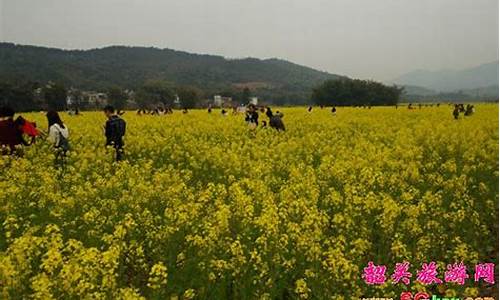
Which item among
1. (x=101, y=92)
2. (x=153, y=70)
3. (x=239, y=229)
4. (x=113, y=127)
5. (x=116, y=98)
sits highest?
(x=153, y=70)

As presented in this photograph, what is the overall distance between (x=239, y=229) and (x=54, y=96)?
4753 cm

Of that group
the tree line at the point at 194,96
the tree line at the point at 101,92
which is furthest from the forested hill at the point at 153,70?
the tree line at the point at 194,96

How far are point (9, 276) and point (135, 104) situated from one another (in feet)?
226

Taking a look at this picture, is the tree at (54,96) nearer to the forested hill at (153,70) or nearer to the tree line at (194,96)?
the forested hill at (153,70)

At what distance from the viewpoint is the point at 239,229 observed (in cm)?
655

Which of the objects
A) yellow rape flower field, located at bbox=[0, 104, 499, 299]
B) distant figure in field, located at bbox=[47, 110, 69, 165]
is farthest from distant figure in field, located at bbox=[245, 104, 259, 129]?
distant figure in field, located at bbox=[47, 110, 69, 165]

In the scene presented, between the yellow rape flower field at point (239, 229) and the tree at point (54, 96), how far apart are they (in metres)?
39.9

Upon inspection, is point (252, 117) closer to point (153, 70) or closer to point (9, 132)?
point (9, 132)

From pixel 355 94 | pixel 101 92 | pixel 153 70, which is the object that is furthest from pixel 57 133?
pixel 153 70

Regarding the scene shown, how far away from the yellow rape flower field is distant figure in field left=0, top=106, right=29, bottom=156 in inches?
11.8

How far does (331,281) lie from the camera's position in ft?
16.8

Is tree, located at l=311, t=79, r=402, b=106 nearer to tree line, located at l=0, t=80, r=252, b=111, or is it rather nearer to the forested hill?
tree line, located at l=0, t=80, r=252, b=111

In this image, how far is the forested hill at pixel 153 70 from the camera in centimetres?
5994

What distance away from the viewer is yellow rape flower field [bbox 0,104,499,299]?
4.77 m
